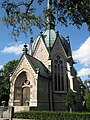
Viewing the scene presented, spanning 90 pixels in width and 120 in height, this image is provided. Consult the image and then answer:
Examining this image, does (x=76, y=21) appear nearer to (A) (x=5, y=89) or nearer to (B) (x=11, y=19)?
(B) (x=11, y=19)

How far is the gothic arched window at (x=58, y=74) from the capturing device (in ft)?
102

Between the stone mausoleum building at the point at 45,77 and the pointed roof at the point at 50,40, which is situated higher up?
the pointed roof at the point at 50,40

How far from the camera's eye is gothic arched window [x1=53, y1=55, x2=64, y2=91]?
102 ft

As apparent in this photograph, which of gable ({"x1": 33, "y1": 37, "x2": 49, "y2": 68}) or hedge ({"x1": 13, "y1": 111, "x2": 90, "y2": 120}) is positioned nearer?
hedge ({"x1": 13, "y1": 111, "x2": 90, "y2": 120})

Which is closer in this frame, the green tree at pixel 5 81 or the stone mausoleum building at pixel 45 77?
the stone mausoleum building at pixel 45 77

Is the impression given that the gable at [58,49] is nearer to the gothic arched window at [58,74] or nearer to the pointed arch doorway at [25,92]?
the gothic arched window at [58,74]

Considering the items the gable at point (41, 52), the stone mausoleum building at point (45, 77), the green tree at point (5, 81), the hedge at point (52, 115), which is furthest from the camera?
the green tree at point (5, 81)

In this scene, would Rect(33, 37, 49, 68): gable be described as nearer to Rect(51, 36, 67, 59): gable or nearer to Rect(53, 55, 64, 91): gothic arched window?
Rect(51, 36, 67, 59): gable

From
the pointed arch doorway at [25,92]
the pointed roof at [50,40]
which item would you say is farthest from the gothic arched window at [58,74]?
the pointed arch doorway at [25,92]

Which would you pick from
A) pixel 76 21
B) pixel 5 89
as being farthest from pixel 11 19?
pixel 5 89

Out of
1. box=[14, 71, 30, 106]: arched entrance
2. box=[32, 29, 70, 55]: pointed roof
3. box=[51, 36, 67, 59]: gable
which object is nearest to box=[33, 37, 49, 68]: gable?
box=[32, 29, 70, 55]: pointed roof

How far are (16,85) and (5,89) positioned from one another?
36.8 feet

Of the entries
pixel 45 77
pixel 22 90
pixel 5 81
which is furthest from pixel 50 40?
pixel 5 81

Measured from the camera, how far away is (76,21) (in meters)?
12.1
